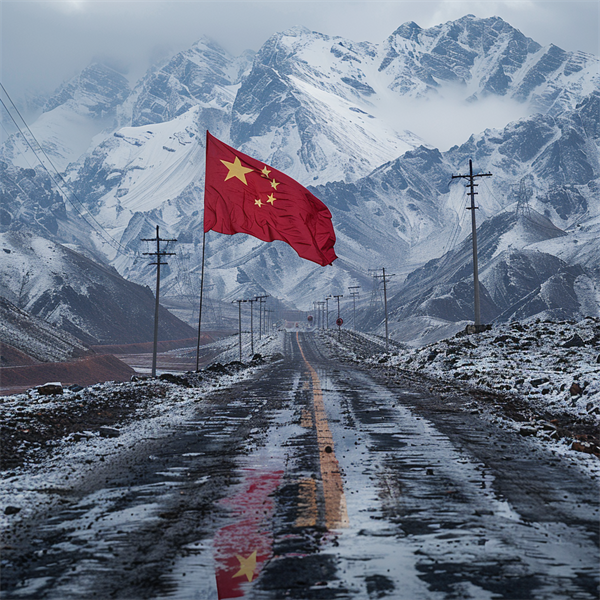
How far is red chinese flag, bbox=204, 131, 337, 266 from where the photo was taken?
19142 millimetres

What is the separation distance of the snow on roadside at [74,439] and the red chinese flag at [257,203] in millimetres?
5051

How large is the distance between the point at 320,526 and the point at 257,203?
15.1 meters

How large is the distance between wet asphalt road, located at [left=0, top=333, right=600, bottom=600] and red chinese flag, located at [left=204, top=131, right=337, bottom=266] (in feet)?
35.4

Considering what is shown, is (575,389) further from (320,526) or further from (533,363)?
(320,526)

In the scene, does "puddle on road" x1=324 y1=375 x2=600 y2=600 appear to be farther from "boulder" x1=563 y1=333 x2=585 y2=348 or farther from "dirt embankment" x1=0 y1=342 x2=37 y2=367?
"dirt embankment" x1=0 y1=342 x2=37 y2=367

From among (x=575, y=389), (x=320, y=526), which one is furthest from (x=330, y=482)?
(x=575, y=389)

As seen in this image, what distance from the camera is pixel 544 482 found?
6.64m

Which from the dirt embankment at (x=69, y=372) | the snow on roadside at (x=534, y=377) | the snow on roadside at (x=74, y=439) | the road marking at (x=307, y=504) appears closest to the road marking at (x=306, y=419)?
the snow on roadside at (x=74, y=439)

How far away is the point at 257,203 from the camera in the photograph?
19469 mm

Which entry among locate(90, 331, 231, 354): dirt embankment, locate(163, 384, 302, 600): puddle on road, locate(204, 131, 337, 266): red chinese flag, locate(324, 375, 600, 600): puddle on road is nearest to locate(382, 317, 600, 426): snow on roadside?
locate(324, 375, 600, 600): puddle on road

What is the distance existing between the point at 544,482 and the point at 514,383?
11.4 meters

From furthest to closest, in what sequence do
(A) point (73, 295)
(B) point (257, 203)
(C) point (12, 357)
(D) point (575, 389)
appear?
(A) point (73, 295) → (C) point (12, 357) → (B) point (257, 203) → (D) point (575, 389)

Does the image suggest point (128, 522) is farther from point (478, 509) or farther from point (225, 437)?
point (225, 437)

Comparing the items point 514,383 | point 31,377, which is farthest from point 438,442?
point 31,377
